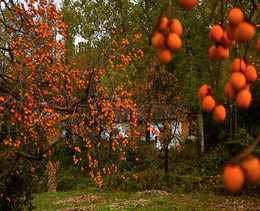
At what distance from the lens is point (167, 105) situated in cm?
1103

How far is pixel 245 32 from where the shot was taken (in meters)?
0.57

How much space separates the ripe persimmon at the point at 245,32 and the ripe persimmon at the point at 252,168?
0.26 meters

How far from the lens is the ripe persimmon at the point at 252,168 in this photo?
53cm

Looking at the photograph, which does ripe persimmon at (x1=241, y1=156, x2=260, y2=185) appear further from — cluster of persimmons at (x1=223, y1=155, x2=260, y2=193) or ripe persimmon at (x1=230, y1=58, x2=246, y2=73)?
ripe persimmon at (x1=230, y1=58, x2=246, y2=73)

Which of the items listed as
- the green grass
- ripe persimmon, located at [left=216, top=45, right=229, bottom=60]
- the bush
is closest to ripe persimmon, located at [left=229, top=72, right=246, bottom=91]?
ripe persimmon, located at [left=216, top=45, right=229, bottom=60]

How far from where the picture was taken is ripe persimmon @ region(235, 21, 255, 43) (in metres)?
0.56

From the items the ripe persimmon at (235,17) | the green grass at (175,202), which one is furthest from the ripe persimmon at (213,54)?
the green grass at (175,202)

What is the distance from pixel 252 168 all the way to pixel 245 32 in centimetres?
30

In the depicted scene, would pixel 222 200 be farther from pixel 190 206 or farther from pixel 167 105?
pixel 167 105

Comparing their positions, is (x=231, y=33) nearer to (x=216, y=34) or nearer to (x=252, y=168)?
(x=216, y=34)

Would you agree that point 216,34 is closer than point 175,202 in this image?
Yes

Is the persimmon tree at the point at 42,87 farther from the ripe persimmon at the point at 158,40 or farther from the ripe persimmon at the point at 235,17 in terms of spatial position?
the ripe persimmon at the point at 235,17

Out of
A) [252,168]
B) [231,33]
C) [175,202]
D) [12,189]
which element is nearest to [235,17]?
[231,33]

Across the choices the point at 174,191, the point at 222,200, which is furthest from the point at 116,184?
the point at 222,200
